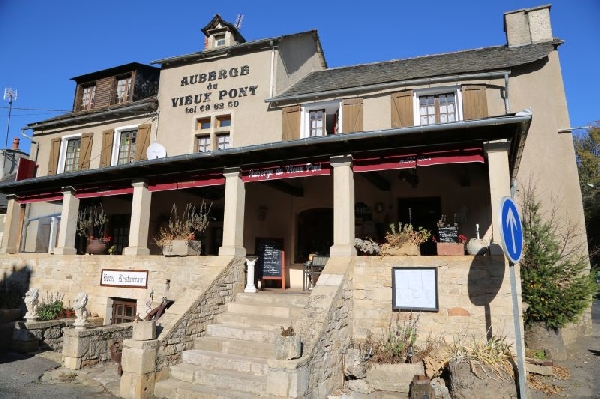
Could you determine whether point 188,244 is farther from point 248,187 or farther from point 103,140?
point 103,140

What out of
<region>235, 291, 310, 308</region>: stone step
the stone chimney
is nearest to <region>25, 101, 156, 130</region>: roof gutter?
<region>235, 291, 310, 308</region>: stone step

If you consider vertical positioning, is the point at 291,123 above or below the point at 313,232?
above

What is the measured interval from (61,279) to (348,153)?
8.67m

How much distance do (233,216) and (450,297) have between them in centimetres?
474

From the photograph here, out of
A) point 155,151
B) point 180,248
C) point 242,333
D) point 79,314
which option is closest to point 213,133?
point 155,151

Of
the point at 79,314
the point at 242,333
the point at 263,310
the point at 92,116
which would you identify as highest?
the point at 92,116

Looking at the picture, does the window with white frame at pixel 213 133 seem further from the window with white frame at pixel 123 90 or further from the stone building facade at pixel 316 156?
the window with white frame at pixel 123 90

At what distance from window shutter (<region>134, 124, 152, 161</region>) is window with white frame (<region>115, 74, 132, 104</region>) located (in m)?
2.13

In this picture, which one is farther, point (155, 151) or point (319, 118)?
point (155, 151)

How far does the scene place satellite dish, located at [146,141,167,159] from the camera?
12.1 m

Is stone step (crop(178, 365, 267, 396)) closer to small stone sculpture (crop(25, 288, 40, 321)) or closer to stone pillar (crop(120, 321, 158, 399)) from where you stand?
stone pillar (crop(120, 321, 158, 399))

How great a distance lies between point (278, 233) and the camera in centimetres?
1173

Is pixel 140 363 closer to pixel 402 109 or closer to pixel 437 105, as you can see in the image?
pixel 402 109

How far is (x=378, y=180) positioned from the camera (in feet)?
33.2
